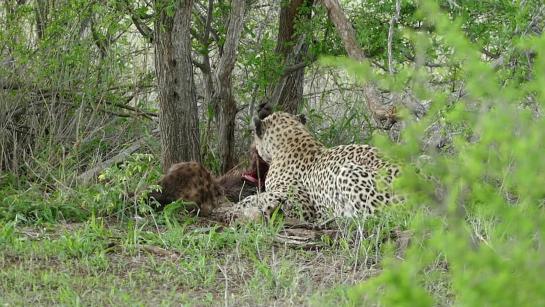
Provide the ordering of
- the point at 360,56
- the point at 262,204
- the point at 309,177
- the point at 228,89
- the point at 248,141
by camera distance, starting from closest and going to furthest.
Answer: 1. the point at 360,56
2. the point at 262,204
3. the point at 309,177
4. the point at 228,89
5. the point at 248,141

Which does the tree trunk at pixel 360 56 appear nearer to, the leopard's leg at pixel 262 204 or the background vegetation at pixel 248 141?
the background vegetation at pixel 248 141

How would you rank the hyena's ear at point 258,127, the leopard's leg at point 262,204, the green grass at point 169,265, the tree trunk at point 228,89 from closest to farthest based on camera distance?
the green grass at point 169,265, the leopard's leg at point 262,204, the tree trunk at point 228,89, the hyena's ear at point 258,127

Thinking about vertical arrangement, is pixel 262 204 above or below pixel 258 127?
below

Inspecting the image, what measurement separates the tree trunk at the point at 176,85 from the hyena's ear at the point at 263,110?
1.77 feet

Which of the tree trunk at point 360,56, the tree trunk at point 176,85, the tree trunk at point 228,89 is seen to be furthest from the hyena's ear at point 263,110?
the tree trunk at point 360,56

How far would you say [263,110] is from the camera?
8.45m

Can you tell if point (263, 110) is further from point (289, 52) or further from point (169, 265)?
point (169, 265)

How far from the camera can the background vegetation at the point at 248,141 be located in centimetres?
313

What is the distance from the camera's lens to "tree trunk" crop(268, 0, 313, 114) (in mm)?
8930

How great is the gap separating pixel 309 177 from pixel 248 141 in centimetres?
173

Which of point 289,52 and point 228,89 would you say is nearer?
point 228,89

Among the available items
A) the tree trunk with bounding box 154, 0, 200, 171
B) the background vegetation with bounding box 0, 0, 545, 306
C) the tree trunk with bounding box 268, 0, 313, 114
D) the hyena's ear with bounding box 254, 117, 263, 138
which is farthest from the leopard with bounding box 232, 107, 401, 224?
the tree trunk with bounding box 268, 0, 313, 114

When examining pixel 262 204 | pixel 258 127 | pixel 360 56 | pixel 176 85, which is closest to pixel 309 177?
pixel 262 204

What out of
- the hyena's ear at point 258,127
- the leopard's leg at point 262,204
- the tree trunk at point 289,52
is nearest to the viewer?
the leopard's leg at point 262,204
